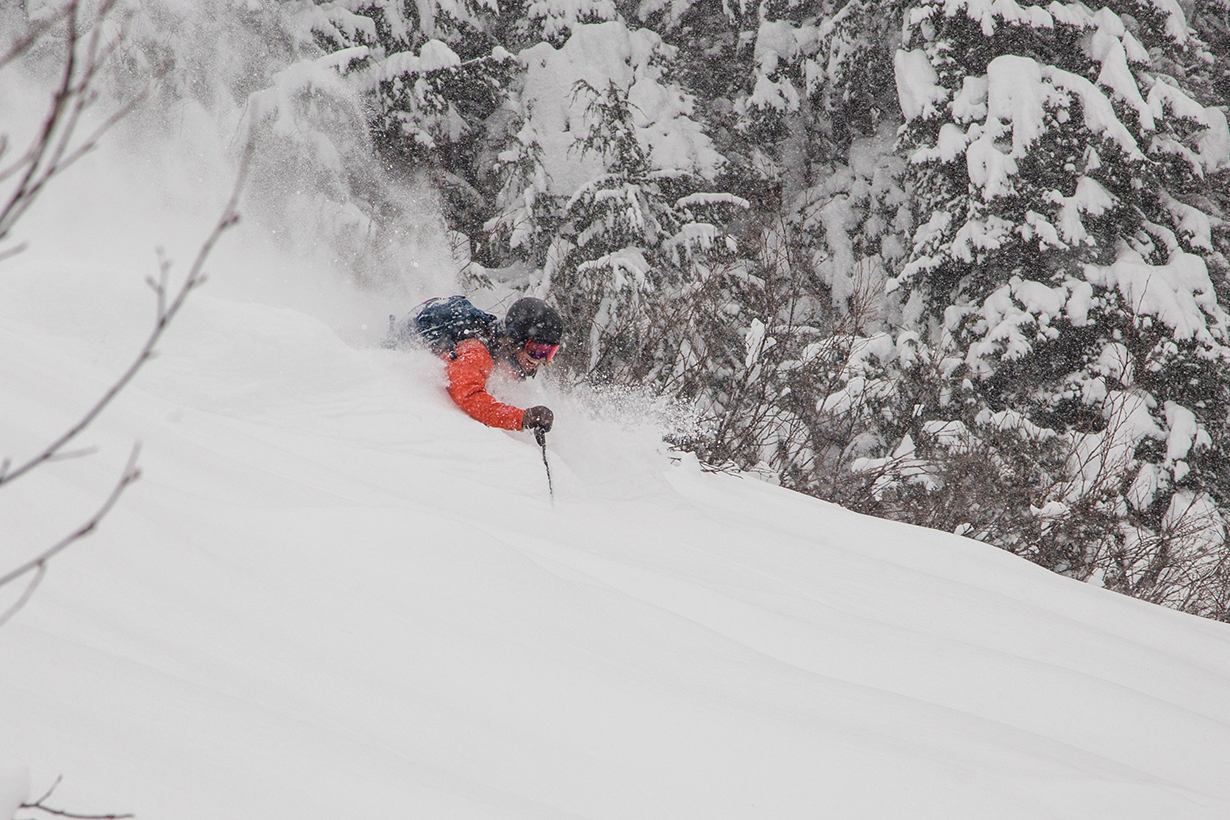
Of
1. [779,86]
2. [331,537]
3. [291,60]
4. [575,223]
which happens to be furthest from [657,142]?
[331,537]

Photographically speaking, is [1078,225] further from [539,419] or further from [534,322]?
[539,419]

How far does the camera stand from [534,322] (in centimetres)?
417

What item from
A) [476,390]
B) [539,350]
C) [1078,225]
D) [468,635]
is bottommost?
[476,390]

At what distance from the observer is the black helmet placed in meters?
4.17

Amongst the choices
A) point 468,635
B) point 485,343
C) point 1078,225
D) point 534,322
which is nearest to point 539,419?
point 534,322

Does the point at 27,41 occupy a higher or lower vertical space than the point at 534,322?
higher

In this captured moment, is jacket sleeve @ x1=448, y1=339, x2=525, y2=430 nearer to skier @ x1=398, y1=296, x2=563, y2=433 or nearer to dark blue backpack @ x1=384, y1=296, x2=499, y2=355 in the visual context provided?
skier @ x1=398, y1=296, x2=563, y2=433

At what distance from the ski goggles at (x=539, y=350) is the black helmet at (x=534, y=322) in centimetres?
3

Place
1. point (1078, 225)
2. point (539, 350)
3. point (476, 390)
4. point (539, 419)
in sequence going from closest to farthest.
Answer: point (539, 419)
point (476, 390)
point (539, 350)
point (1078, 225)

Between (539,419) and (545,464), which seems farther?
(539,419)

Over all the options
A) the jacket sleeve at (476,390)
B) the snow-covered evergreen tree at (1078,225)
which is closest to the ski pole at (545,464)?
the jacket sleeve at (476,390)

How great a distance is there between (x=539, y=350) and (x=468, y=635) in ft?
8.35

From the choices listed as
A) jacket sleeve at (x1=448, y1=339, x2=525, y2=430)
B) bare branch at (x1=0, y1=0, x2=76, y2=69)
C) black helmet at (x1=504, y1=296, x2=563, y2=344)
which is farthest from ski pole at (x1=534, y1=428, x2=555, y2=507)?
bare branch at (x1=0, y1=0, x2=76, y2=69)

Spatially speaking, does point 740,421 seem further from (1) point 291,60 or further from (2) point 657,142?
(1) point 291,60
